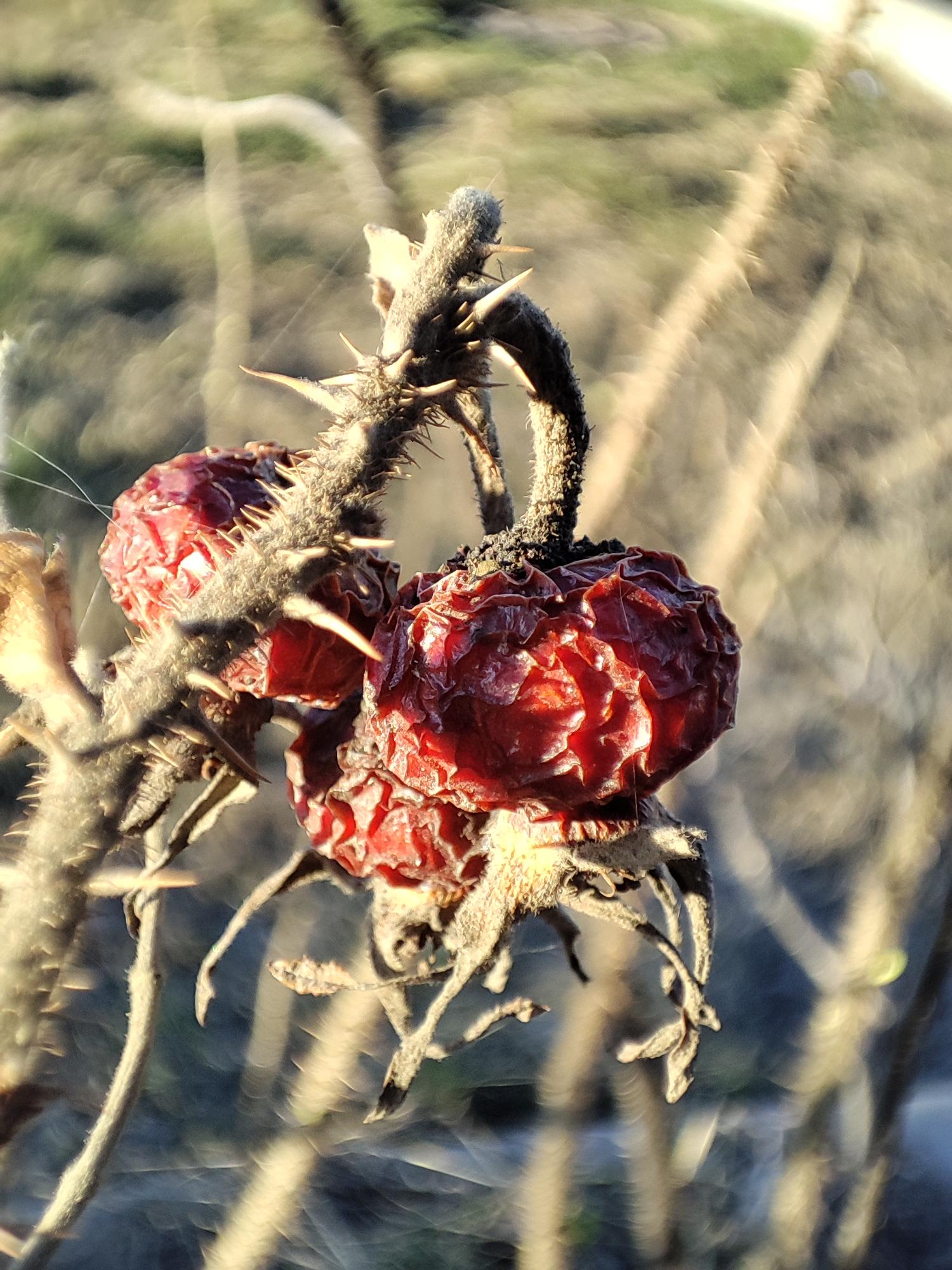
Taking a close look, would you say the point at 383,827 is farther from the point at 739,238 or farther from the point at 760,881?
the point at 760,881

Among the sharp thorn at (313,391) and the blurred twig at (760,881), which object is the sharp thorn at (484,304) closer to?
the sharp thorn at (313,391)

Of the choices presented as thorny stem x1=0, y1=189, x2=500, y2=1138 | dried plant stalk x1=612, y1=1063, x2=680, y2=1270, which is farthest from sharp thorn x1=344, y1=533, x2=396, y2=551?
dried plant stalk x1=612, y1=1063, x2=680, y2=1270

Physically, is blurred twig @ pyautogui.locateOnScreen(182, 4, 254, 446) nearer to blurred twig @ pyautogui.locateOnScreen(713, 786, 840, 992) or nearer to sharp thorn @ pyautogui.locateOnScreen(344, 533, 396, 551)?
sharp thorn @ pyautogui.locateOnScreen(344, 533, 396, 551)

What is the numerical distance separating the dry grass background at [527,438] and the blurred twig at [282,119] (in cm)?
4

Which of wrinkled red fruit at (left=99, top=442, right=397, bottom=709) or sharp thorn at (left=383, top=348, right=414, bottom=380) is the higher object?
sharp thorn at (left=383, top=348, right=414, bottom=380)

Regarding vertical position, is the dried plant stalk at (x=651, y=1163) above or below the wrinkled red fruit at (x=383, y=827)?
below

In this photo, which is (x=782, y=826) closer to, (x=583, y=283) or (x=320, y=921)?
(x=320, y=921)

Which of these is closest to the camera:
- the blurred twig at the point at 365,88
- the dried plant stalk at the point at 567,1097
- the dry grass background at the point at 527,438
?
the blurred twig at the point at 365,88

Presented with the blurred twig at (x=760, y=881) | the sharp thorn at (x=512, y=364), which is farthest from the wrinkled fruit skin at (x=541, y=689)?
the blurred twig at (x=760, y=881)

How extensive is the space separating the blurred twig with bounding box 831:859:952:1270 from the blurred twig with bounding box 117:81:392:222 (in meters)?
1.47

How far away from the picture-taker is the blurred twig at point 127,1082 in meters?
0.68

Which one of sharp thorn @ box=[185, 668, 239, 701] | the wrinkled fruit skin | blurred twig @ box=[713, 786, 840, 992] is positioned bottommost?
blurred twig @ box=[713, 786, 840, 992]

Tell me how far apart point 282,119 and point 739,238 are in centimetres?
100

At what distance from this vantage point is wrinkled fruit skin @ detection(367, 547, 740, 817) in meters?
0.61
